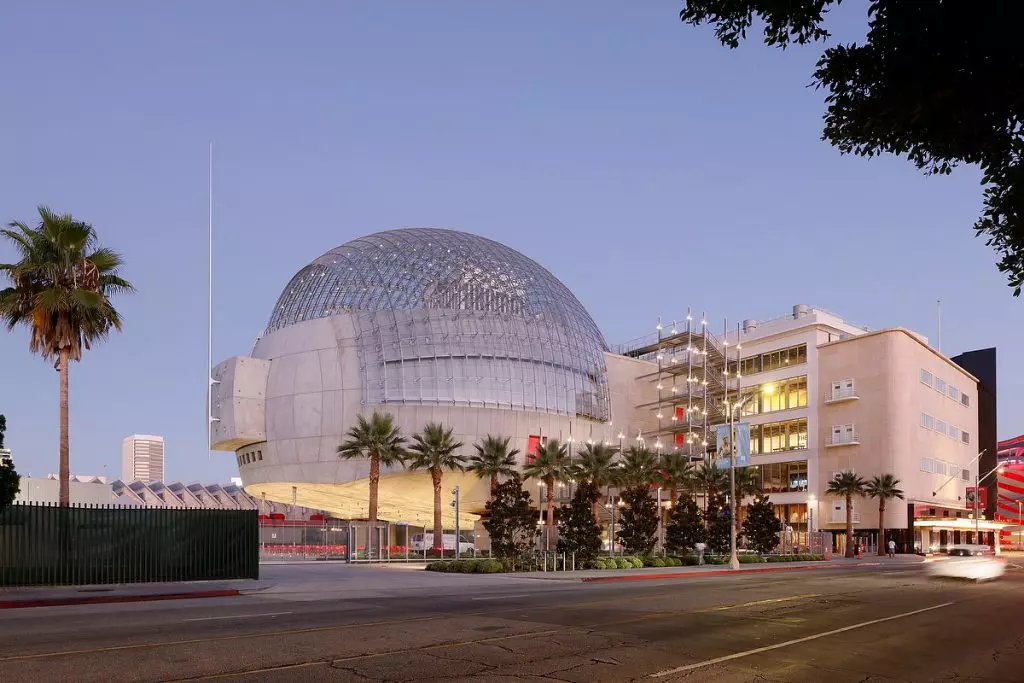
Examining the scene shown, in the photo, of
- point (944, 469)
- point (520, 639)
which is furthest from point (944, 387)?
point (520, 639)

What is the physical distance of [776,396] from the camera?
100375 mm

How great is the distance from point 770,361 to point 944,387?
19879 millimetres

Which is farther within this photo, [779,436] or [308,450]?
[779,436]

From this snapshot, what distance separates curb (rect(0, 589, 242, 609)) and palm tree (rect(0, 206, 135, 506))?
795cm

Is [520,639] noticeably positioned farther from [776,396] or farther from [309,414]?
[776,396]

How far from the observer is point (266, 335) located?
86.8 m

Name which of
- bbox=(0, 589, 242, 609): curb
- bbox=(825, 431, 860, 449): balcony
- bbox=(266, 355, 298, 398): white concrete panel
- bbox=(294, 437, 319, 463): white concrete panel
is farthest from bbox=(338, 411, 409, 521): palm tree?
bbox=(825, 431, 860, 449): balcony

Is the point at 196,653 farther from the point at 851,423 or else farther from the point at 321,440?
the point at 851,423

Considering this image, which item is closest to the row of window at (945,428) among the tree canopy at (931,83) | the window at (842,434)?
the window at (842,434)

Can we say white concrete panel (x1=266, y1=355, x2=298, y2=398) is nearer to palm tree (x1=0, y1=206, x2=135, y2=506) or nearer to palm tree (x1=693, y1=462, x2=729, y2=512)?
palm tree (x1=693, y1=462, x2=729, y2=512)

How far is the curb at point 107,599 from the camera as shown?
2353cm

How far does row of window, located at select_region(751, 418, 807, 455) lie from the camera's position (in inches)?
3821

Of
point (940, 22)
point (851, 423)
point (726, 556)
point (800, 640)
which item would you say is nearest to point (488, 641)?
point (800, 640)

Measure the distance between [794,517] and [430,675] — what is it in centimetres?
9051
